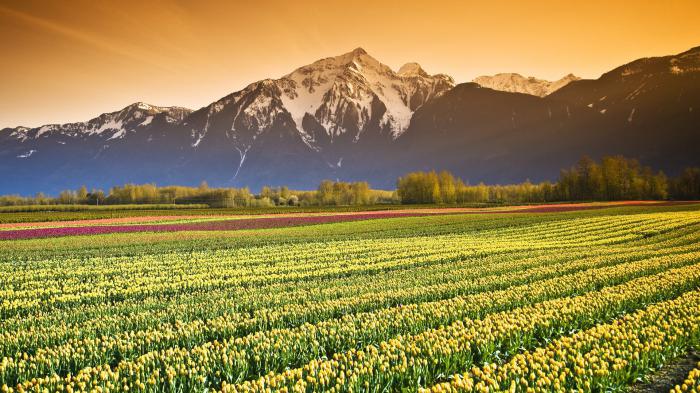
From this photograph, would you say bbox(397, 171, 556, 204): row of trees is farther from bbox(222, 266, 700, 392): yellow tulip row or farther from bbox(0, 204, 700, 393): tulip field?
bbox(222, 266, 700, 392): yellow tulip row


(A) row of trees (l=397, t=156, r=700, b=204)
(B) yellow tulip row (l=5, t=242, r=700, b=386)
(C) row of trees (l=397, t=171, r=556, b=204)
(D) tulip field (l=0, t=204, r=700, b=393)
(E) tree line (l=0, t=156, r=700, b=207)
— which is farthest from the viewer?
(C) row of trees (l=397, t=171, r=556, b=204)

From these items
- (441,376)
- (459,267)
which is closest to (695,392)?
(441,376)

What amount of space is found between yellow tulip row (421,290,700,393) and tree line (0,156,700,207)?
126 meters

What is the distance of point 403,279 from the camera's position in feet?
65.0

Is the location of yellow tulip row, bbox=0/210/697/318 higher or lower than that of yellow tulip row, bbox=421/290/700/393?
lower

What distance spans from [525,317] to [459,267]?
39.1 feet

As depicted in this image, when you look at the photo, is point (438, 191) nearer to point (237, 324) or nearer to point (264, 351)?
point (237, 324)

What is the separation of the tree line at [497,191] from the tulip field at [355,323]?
108 m

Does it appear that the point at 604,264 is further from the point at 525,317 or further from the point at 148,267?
the point at 148,267

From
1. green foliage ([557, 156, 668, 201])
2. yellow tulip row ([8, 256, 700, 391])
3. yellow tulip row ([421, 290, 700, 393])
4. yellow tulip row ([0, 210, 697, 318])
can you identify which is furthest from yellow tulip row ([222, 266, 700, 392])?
green foliage ([557, 156, 668, 201])

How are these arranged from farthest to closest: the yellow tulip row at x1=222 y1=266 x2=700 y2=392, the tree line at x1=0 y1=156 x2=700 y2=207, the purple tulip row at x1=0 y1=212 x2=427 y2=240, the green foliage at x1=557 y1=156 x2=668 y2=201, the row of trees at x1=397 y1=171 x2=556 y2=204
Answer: the row of trees at x1=397 y1=171 x2=556 y2=204
the tree line at x1=0 y1=156 x2=700 y2=207
the green foliage at x1=557 y1=156 x2=668 y2=201
the purple tulip row at x1=0 y1=212 x2=427 y2=240
the yellow tulip row at x1=222 y1=266 x2=700 y2=392

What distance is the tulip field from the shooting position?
8.05 m

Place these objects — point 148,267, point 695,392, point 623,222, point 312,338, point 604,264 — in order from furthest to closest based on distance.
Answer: point 623,222
point 148,267
point 604,264
point 312,338
point 695,392

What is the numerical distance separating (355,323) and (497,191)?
19178cm
